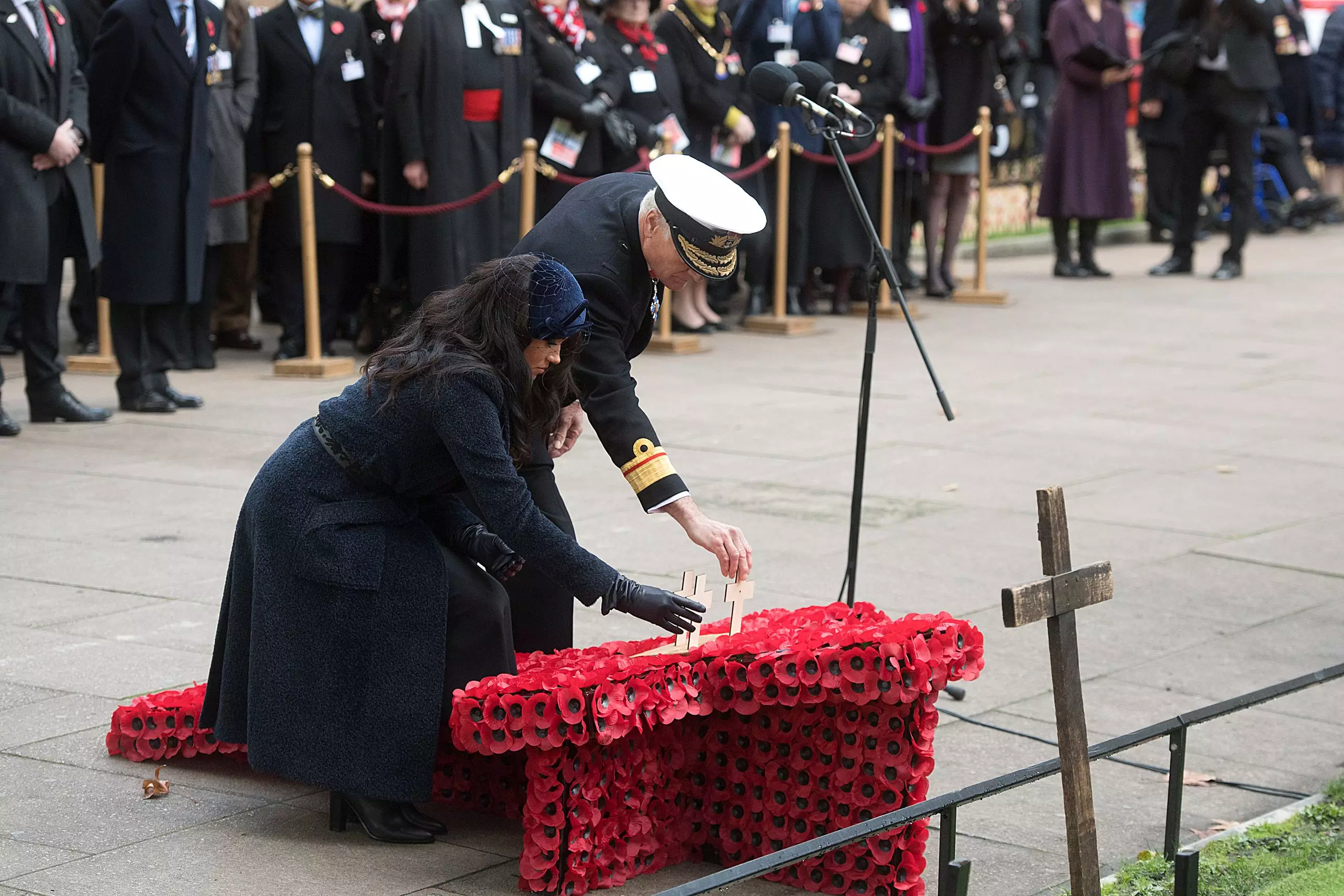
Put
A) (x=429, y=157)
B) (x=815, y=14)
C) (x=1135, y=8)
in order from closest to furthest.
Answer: (x=429, y=157), (x=815, y=14), (x=1135, y=8)

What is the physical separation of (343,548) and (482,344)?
524 mm

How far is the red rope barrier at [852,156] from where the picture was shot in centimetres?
1305

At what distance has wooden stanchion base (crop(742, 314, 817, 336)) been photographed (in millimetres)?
12977

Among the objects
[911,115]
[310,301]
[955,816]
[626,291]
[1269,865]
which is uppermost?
[911,115]

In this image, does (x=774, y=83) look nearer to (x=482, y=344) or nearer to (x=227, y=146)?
(x=482, y=344)

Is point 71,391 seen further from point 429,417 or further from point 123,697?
point 429,417

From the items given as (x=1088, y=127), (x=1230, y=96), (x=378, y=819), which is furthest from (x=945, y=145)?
(x=378, y=819)

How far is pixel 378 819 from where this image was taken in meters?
4.09

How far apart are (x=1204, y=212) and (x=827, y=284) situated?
7835 millimetres

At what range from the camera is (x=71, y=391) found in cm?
1016

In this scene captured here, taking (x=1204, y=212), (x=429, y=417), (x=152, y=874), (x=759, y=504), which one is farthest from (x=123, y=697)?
(x=1204, y=212)

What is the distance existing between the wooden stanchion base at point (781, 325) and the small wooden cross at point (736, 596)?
29.1 feet

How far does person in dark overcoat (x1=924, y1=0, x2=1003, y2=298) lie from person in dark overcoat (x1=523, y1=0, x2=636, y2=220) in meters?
3.61

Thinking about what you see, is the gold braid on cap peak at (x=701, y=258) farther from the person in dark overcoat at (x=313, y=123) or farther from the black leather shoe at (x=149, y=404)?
the person in dark overcoat at (x=313, y=123)
